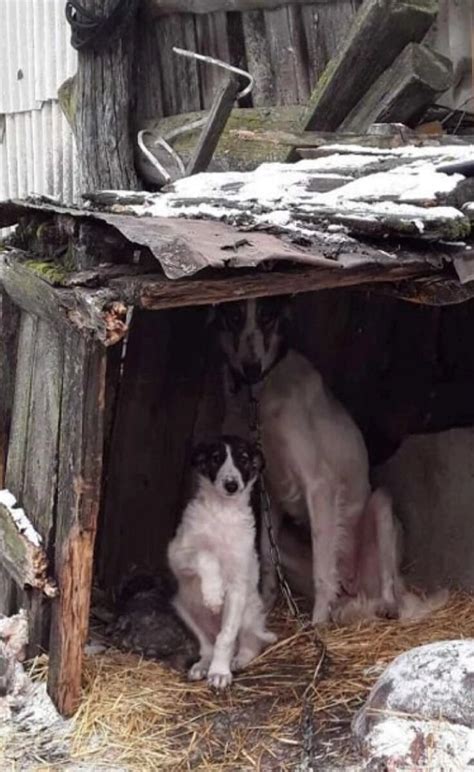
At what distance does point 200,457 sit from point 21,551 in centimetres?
103

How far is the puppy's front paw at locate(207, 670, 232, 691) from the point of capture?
5688mm

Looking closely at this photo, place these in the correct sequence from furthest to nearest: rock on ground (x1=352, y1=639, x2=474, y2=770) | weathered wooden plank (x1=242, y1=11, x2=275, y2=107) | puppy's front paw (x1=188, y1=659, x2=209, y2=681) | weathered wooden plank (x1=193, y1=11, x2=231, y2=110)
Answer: weathered wooden plank (x1=193, y1=11, x2=231, y2=110), weathered wooden plank (x1=242, y1=11, x2=275, y2=107), puppy's front paw (x1=188, y1=659, x2=209, y2=681), rock on ground (x1=352, y1=639, x2=474, y2=770)

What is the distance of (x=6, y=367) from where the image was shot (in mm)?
6035

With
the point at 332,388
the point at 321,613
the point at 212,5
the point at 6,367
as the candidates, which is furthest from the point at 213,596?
the point at 212,5

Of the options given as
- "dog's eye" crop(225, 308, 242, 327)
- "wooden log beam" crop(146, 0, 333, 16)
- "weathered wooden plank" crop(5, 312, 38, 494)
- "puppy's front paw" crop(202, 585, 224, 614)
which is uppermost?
"wooden log beam" crop(146, 0, 333, 16)

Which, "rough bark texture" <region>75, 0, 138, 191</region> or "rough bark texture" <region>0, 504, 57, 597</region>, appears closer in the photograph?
"rough bark texture" <region>0, 504, 57, 597</region>

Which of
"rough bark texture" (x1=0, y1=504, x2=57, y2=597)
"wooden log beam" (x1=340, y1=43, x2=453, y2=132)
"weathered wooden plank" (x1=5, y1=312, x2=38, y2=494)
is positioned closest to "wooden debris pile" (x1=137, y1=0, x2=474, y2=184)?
"wooden log beam" (x1=340, y1=43, x2=453, y2=132)

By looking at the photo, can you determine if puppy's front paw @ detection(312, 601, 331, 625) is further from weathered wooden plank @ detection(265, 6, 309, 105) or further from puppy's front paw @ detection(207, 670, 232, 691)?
weathered wooden plank @ detection(265, 6, 309, 105)

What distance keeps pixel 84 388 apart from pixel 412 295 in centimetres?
136

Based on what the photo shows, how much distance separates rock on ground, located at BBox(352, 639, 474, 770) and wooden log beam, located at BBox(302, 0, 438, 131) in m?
3.02

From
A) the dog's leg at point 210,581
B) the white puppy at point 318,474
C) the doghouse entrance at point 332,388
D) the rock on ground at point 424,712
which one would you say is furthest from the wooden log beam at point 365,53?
the rock on ground at point 424,712

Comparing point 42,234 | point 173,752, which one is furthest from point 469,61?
point 173,752

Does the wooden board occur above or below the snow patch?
above

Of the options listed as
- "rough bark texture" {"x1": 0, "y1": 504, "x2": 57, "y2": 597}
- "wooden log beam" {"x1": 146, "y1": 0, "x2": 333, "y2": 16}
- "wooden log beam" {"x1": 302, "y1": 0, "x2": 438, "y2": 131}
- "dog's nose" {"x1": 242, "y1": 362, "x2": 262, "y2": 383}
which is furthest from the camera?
"wooden log beam" {"x1": 146, "y1": 0, "x2": 333, "y2": 16}
